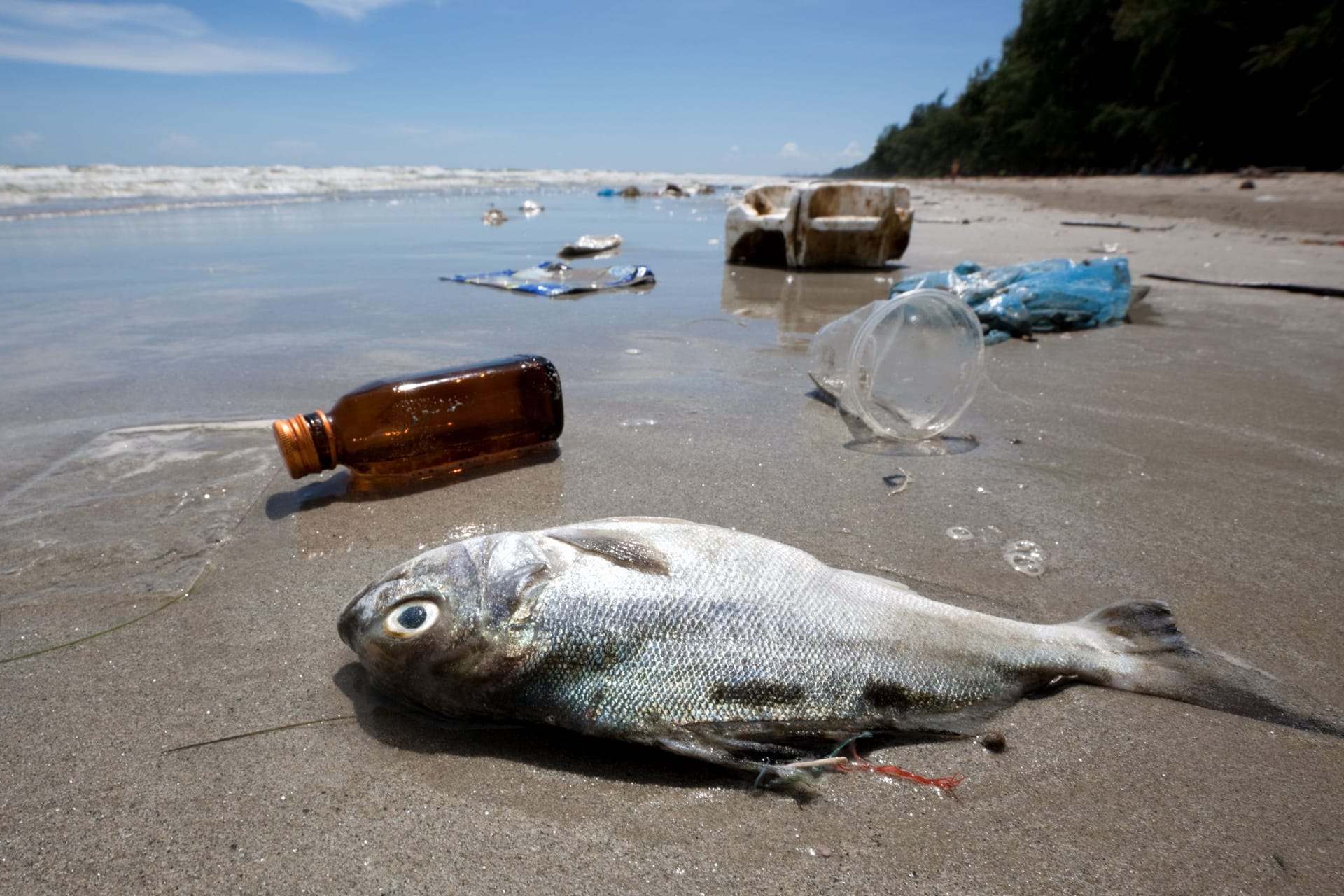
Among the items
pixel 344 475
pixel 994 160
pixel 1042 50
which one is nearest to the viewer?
pixel 344 475

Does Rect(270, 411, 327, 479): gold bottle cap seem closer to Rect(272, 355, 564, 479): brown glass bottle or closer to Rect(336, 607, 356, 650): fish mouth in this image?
Rect(272, 355, 564, 479): brown glass bottle

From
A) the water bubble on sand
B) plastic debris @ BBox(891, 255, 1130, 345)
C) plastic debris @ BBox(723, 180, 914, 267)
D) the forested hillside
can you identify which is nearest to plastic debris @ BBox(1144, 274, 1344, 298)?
plastic debris @ BBox(891, 255, 1130, 345)

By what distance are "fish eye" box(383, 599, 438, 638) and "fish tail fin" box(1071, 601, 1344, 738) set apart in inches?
66.0

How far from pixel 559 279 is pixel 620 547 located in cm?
669

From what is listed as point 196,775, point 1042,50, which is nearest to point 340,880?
point 196,775

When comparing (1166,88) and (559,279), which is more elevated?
(1166,88)

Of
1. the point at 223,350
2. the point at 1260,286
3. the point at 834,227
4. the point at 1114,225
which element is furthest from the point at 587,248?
the point at 1114,225

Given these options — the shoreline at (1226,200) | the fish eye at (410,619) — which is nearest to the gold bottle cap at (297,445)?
the fish eye at (410,619)

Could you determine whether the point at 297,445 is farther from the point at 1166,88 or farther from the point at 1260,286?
the point at 1166,88

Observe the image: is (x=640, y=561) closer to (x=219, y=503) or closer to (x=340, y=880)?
(x=340, y=880)

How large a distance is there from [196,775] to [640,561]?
110 centimetres

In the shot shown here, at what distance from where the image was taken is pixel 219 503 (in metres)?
2.83

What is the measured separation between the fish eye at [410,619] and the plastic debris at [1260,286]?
8303mm

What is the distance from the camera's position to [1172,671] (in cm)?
189
